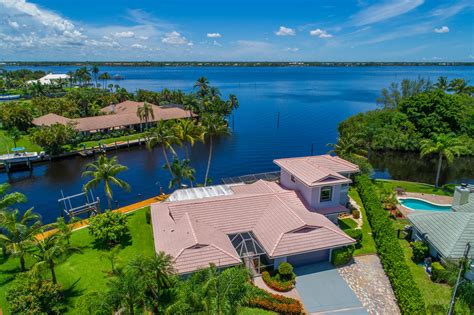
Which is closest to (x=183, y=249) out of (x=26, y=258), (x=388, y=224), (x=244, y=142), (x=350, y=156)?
(x=26, y=258)

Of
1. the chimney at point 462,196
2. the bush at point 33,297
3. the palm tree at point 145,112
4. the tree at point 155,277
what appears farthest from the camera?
the palm tree at point 145,112

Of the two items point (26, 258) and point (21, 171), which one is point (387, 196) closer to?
point (26, 258)

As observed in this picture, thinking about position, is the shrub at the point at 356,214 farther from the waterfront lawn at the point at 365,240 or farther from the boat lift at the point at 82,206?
the boat lift at the point at 82,206

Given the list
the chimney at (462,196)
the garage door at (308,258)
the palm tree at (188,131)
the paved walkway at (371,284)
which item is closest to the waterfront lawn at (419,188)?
the chimney at (462,196)

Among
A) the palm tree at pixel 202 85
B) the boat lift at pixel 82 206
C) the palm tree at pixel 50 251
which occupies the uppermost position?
the palm tree at pixel 202 85

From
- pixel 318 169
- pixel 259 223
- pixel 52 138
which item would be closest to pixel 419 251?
pixel 318 169

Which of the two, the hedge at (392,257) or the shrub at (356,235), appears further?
the shrub at (356,235)

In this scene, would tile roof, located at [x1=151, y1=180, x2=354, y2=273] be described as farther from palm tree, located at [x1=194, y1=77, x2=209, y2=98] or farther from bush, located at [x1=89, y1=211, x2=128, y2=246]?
palm tree, located at [x1=194, y1=77, x2=209, y2=98]
